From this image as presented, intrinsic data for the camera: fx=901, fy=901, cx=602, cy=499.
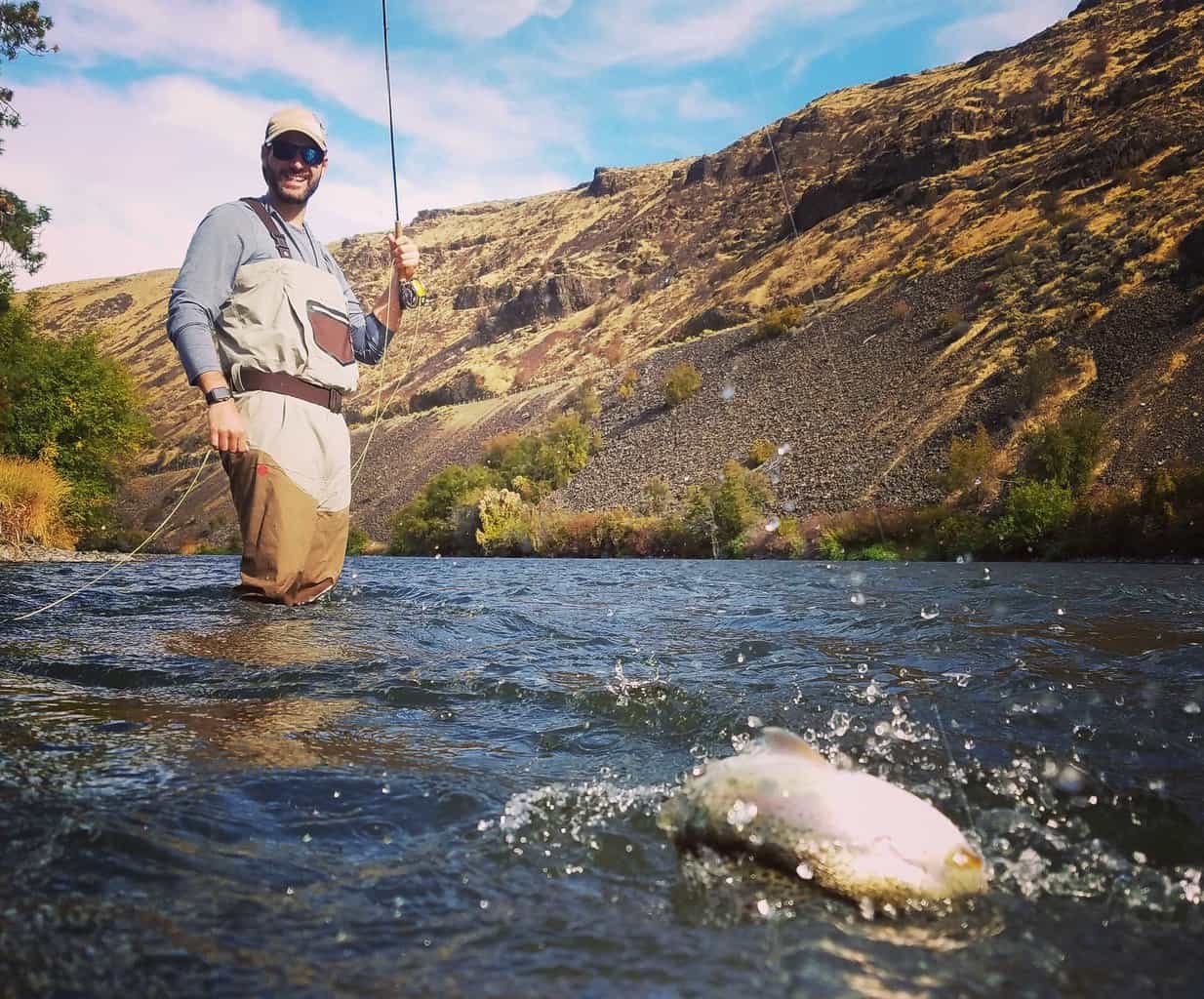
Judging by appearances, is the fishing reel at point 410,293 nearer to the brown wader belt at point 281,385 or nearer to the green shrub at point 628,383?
the brown wader belt at point 281,385

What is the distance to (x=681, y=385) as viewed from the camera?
49094 millimetres

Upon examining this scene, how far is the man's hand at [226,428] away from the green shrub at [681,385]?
44.4 m

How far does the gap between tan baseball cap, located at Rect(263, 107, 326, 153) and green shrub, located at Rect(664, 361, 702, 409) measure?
143ft

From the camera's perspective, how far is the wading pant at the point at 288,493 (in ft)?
18.1

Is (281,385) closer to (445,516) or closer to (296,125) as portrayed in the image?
(296,125)

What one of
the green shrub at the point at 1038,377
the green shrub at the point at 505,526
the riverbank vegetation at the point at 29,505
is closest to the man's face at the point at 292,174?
the riverbank vegetation at the point at 29,505

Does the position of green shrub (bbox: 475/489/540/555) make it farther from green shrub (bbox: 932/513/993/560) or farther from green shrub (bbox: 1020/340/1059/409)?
green shrub (bbox: 1020/340/1059/409)

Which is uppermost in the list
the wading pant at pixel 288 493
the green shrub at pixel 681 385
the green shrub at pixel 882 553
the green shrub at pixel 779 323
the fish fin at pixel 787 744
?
the green shrub at pixel 779 323

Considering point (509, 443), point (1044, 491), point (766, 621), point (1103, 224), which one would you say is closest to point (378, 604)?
point (766, 621)

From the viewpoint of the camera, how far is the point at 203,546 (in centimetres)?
6188

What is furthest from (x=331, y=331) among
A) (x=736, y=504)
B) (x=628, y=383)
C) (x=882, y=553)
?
(x=628, y=383)

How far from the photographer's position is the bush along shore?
2294 cm

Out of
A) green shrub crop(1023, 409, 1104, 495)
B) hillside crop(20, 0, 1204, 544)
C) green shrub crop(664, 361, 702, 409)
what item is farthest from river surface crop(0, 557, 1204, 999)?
green shrub crop(664, 361, 702, 409)

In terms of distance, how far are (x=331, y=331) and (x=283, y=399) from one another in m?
0.60
